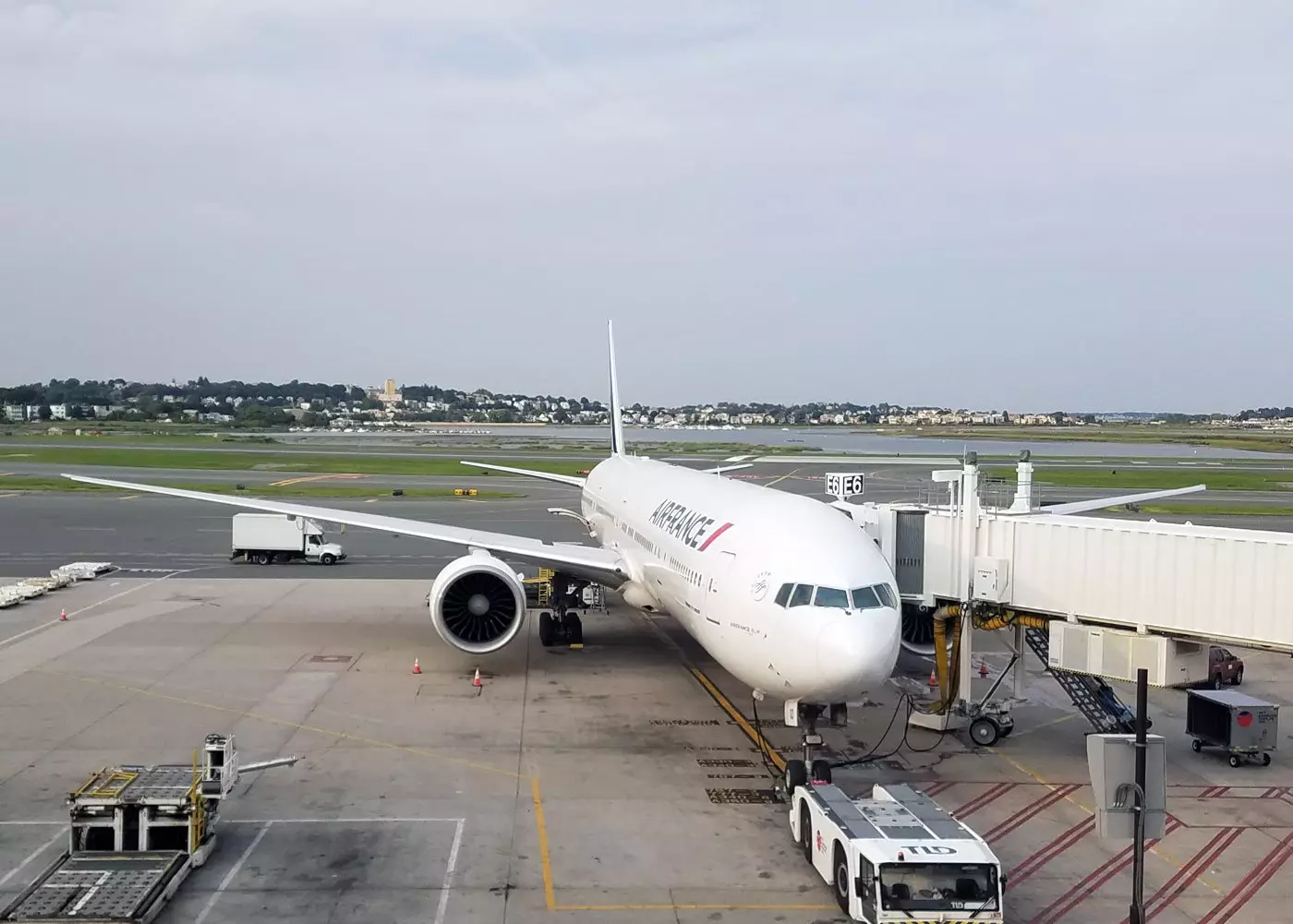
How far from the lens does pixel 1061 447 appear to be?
133m

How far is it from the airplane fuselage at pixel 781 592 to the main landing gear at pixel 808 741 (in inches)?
13.2

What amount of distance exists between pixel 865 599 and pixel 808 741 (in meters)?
2.42

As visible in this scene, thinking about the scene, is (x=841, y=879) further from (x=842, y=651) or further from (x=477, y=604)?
(x=477, y=604)

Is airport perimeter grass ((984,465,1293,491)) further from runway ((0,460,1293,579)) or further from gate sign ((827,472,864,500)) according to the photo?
gate sign ((827,472,864,500))

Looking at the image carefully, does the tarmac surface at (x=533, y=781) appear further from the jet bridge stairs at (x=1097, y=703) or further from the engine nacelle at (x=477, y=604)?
the engine nacelle at (x=477, y=604)

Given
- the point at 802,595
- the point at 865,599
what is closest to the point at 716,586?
the point at 802,595

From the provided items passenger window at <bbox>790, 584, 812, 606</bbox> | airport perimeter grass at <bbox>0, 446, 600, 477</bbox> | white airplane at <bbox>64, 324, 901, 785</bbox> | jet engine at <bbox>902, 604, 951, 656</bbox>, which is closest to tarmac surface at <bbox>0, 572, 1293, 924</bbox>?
jet engine at <bbox>902, 604, 951, 656</bbox>

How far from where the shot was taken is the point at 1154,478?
251 ft

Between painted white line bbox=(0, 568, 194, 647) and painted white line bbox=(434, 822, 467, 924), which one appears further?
painted white line bbox=(0, 568, 194, 647)

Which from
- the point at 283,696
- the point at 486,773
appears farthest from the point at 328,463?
the point at 486,773

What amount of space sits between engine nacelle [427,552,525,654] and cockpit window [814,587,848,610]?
30.8ft

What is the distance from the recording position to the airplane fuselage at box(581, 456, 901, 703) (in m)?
13.8

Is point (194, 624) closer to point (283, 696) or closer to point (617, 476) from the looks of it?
point (283, 696)

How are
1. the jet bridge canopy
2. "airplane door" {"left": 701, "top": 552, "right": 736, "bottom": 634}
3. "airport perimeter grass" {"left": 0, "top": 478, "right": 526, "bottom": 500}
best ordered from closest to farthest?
1. the jet bridge canopy
2. "airplane door" {"left": 701, "top": 552, "right": 736, "bottom": 634}
3. "airport perimeter grass" {"left": 0, "top": 478, "right": 526, "bottom": 500}
